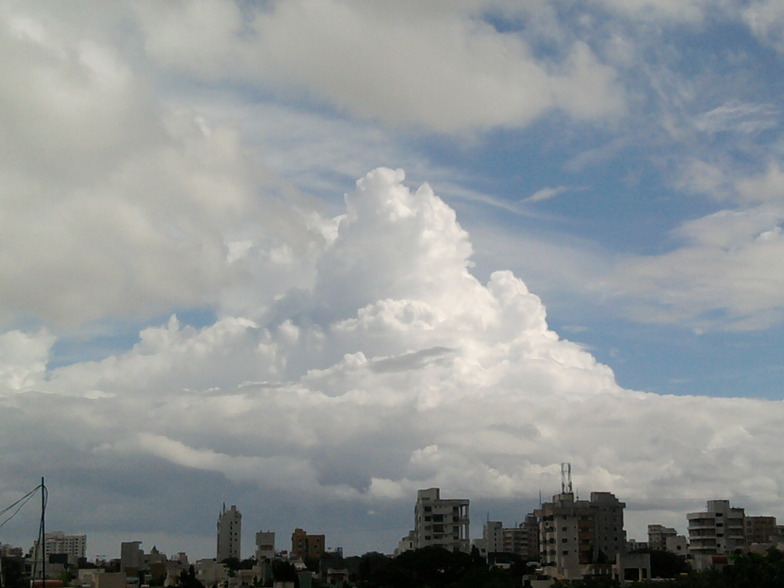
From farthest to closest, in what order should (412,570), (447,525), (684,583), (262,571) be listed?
(447,525) < (262,571) < (412,570) < (684,583)

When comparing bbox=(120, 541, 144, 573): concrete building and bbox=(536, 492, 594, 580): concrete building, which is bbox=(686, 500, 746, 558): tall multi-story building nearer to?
bbox=(536, 492, 594, 580): concrete building

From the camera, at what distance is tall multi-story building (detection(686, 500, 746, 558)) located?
449ft

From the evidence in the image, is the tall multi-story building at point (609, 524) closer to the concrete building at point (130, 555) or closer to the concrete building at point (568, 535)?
the concrete building at point (568, 535)

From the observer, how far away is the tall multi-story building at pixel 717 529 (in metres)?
137

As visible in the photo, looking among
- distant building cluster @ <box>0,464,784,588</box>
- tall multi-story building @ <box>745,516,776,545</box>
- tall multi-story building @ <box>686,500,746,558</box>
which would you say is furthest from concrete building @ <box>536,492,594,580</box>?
tall multi-story building @ <box>745,516,776,545</box>

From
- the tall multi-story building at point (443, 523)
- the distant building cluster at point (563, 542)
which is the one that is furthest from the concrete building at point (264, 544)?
the tall multi-story building at point (443, 523)

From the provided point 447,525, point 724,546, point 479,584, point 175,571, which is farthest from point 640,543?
point 479,584

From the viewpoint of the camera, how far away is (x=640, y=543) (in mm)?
184500

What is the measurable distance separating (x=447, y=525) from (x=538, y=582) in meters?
36.6

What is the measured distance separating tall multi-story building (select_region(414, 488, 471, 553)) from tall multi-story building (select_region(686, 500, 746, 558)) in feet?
107

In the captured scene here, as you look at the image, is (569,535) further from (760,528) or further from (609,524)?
(760,528)

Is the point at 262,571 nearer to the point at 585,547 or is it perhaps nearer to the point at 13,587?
the point at 13,587

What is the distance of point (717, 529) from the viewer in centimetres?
13788

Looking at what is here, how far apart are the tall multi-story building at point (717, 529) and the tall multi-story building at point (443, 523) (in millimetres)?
32585
